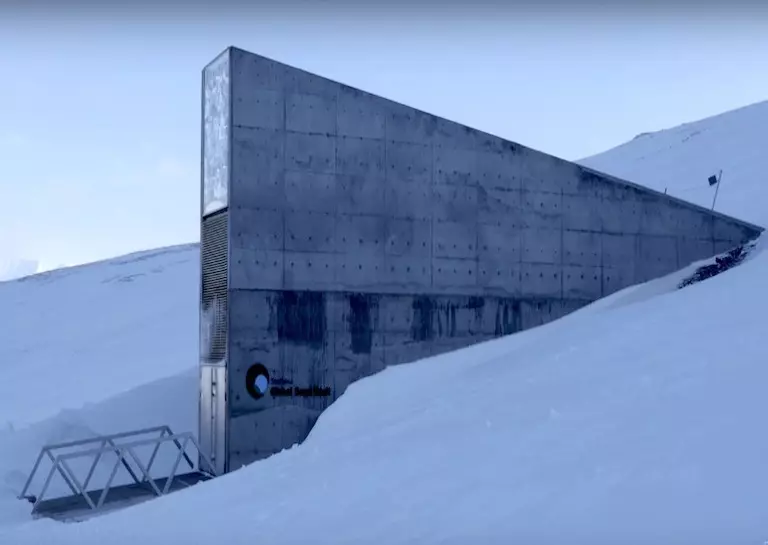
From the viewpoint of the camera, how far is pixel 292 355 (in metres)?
13.7

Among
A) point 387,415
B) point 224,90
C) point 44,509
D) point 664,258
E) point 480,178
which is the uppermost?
point 224,90

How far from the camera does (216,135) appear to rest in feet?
46.3

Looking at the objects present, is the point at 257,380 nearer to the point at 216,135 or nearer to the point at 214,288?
the point at 214,288

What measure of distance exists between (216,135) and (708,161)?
108 ft

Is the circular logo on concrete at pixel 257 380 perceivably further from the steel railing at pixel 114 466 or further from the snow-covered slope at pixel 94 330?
the snow-covered slope at pixel 94 330

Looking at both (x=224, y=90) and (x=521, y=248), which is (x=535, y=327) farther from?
(x=224, y=90)

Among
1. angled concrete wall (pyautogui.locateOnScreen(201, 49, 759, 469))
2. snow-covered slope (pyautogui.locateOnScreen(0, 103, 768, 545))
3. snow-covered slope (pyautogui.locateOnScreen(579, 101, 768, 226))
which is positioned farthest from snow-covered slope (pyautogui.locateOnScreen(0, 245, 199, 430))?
snow-covered slope (pyautogui.locateOnScreen(579, 101, 768, 226))

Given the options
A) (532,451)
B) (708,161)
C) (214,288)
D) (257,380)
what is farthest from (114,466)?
(708,161)

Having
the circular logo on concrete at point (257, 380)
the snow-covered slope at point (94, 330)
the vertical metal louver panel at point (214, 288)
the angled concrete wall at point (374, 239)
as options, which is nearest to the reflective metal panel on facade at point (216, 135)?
the angled concrete wall at point (374, 239)

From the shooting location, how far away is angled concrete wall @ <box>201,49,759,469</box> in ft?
44.4

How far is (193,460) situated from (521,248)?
24.3 feet

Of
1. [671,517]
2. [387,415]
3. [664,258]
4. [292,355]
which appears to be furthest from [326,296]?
[671,517]

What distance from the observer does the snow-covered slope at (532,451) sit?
19.3 ft

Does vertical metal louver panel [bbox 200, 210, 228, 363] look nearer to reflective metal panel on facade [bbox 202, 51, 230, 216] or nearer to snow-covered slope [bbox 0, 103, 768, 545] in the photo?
reflective metal panel on facade [bbox 202, 51, 230, 216]
